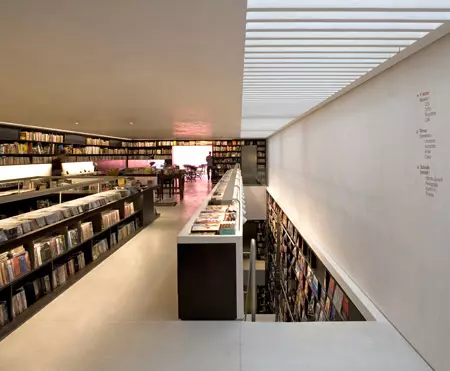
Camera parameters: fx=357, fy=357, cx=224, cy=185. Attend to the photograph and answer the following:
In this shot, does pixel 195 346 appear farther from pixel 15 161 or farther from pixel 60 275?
pixel 15 161

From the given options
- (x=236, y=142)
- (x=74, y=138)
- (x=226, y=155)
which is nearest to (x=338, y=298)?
(x=74, y=138)

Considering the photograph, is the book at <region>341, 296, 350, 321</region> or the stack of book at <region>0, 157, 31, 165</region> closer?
the book at <region>341, 296, 350, 321</region>

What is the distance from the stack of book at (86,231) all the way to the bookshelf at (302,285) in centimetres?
350

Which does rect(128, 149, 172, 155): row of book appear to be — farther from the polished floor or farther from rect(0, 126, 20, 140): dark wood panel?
the polished floor

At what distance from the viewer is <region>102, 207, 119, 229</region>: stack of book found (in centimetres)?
576

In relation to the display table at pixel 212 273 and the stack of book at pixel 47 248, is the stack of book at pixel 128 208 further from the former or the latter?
the display table at pixel 212 273

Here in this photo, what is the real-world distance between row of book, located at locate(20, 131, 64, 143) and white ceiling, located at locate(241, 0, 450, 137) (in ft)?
27.5

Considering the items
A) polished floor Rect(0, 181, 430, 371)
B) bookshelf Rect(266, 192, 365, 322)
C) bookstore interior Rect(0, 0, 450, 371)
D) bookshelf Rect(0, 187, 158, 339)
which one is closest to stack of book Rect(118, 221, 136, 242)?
bookshelf Rect(0, 187, 158, 339)

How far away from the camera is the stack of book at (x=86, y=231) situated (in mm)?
5030

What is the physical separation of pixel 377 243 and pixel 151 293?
2548 mm

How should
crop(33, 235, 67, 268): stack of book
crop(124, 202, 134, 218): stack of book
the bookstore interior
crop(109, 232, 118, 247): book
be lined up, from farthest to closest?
1. crop(124, 202, 134, 218): stack of book
2. crop(109, 232, 118, 247): book
3. crop(33, 235, 67, 268): stack of book
4. the bookstore interior

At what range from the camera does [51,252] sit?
4.19 meters

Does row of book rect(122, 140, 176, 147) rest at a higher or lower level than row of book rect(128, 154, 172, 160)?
higher

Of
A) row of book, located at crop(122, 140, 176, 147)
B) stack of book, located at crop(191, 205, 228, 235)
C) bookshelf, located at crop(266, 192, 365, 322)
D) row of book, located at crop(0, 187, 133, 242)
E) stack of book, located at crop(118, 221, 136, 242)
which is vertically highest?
row of book, located at crop(122, 140, 176, 147)
